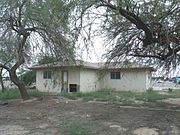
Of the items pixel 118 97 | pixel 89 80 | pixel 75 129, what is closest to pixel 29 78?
pixel 89 80

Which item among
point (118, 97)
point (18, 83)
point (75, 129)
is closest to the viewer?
point (75, 129)

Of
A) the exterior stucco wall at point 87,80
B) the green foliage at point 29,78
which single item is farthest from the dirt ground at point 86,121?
the green foliage at point 29,78

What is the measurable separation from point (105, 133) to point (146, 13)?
430 cm

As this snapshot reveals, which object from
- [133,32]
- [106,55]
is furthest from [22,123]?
[133,32]

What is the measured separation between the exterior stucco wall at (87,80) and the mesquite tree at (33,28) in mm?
14702

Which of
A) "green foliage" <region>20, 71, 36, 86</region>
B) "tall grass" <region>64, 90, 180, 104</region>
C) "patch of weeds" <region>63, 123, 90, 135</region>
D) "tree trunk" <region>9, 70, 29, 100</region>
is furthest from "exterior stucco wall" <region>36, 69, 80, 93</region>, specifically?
"patch of weeds" <region>63, 123, 90, 135</region>

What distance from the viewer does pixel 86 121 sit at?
452 inches

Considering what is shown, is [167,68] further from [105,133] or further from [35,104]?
[35,104]

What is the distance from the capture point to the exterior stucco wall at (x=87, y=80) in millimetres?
31188

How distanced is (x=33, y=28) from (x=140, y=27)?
579 centimetres

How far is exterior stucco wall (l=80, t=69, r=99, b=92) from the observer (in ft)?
102

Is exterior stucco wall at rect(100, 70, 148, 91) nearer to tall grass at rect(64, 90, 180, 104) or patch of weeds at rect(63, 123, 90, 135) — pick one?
tall grass at rect(64, 90, 180, 104)

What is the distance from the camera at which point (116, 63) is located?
14.4 m

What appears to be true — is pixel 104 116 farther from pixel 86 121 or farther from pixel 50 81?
pixel 50 81
